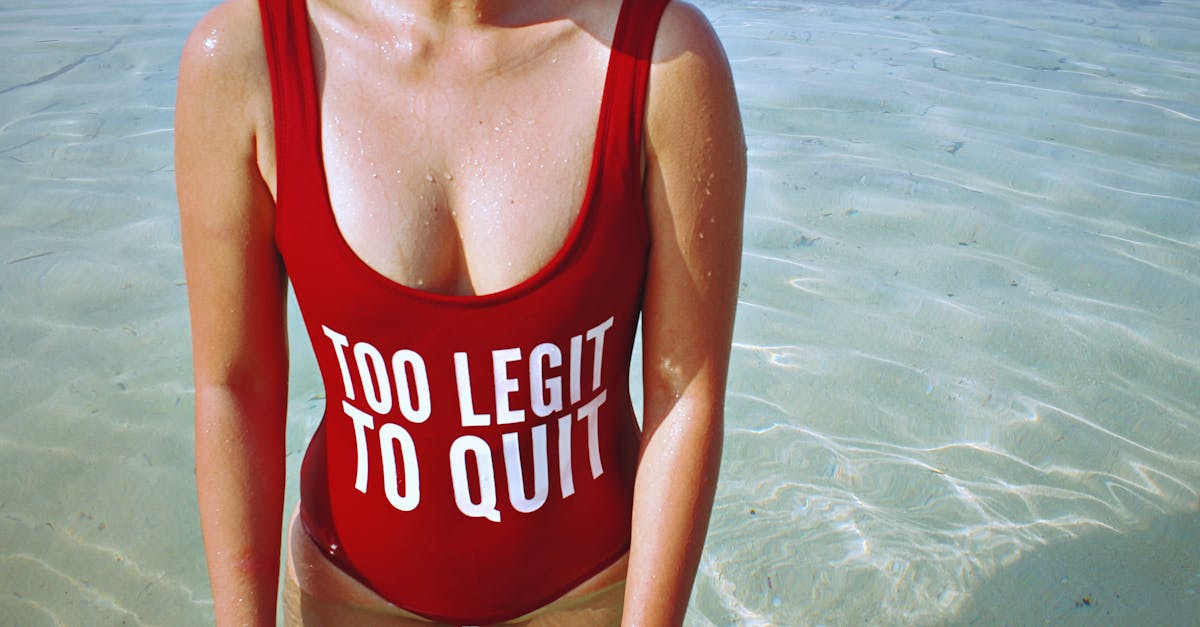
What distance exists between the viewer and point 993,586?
2270 millimetres

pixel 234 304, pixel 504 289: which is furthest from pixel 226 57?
pixel 504 289

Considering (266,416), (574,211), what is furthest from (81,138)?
(574,211)

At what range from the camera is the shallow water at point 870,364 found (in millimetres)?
2307

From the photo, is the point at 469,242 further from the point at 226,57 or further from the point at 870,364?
the point at 870,364

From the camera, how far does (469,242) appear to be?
108 cm

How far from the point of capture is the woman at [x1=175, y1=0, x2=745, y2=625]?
1039mm

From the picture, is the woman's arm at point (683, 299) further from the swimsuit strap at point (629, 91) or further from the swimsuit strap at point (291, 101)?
the swimsuit strap at point (291, 101)

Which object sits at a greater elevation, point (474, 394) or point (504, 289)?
point (504, 289)

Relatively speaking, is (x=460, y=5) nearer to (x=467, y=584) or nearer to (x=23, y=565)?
(x=467, y=584)

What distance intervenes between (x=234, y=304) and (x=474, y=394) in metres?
0.32

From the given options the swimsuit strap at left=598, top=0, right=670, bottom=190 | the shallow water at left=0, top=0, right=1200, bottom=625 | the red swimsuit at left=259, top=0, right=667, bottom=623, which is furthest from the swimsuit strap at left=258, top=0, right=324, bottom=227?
the shallow water at left=0, top=0, right=1200, bottom=625

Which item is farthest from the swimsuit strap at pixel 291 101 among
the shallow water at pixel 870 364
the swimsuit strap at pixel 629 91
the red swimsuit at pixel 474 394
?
the shallow water at pixel 870 364

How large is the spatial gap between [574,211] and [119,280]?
9.80ft

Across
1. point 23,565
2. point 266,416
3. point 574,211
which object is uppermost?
point 574,211
